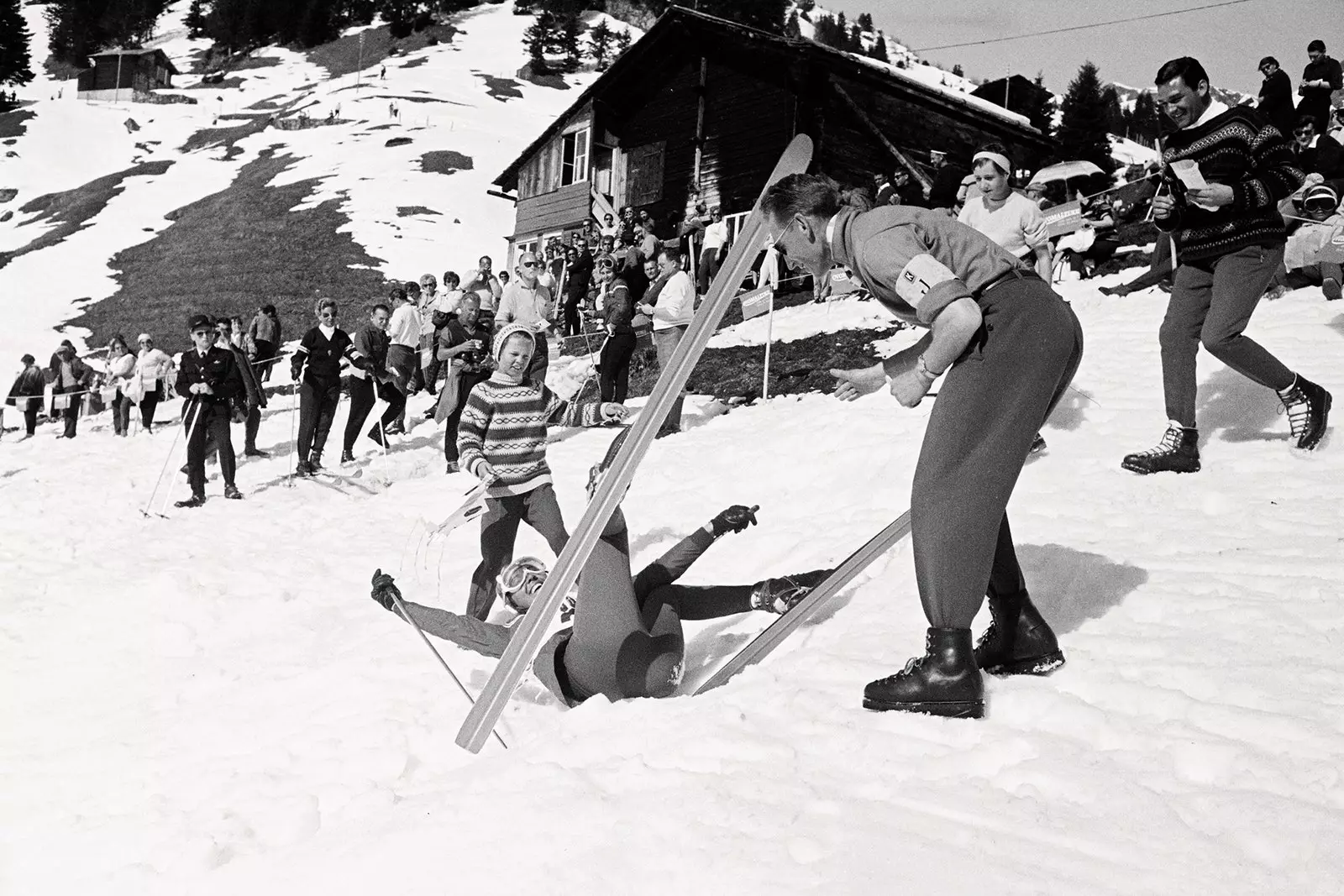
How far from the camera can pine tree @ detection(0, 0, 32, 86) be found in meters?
83.1

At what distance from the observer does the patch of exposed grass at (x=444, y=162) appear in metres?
48.4

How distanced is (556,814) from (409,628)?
345 cm

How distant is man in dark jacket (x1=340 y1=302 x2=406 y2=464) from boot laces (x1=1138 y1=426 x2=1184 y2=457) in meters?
8.77

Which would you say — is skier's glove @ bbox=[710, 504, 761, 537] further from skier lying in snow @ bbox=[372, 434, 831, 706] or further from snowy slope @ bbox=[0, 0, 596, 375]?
snowy slope @ bbox=[0, 0, 596, 375]

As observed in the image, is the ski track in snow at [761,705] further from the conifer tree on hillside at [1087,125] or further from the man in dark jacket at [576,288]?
the conifer tree on hillside at [1087,125]

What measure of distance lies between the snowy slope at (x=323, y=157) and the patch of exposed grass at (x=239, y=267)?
3.13 ft

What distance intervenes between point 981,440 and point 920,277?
54 cm

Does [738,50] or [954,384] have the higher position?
[738,50]

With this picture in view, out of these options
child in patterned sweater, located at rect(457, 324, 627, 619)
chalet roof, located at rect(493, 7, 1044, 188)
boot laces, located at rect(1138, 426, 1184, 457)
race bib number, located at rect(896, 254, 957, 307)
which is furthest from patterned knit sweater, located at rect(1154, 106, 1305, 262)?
chalet roof, located at rect(493, 7, 1044, 188)

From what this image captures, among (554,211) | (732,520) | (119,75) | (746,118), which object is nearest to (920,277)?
(732,520)

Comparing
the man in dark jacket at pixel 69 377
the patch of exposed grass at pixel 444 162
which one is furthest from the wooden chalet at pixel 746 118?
the patch of exposed grass at pixel 444 162

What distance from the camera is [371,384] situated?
1206cm

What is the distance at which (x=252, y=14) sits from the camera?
95.6m

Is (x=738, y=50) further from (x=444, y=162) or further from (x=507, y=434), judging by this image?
(x=444, y=162)
